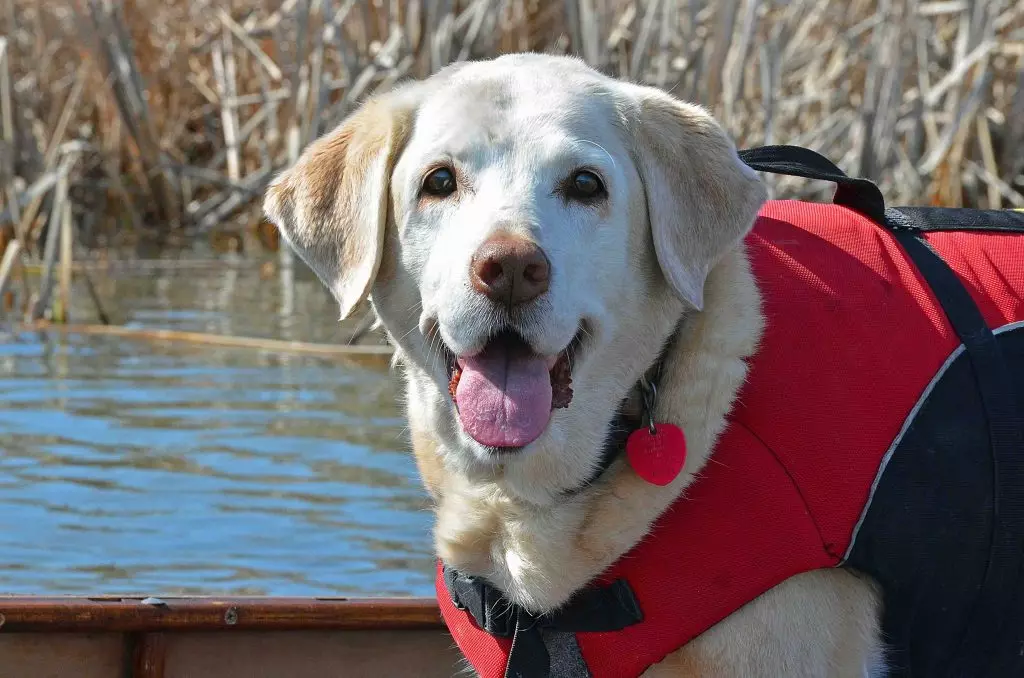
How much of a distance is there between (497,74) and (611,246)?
0.46m

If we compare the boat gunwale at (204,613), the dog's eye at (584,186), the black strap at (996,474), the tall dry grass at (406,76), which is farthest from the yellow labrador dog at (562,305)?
the tall dry grass at (406,76)

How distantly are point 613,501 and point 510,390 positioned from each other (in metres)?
0.32

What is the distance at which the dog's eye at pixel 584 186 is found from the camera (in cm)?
274

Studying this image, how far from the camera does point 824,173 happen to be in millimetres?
3119

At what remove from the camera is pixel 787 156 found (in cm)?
325

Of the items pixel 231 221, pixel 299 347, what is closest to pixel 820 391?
pixel 299 347

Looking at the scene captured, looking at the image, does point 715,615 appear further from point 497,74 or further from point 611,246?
point 497,74

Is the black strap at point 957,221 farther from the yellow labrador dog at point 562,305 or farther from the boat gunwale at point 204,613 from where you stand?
the boat gunwale at point 204,613

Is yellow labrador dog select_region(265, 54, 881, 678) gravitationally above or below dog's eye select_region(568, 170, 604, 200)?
below

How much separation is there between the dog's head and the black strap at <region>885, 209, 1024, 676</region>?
1.72ft

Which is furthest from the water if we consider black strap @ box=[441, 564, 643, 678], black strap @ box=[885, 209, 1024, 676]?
black strap @ box=[885, 209, 1024, 676]

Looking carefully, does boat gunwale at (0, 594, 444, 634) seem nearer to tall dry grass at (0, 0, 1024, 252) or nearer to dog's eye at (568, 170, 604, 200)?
dog's eye at (568, 170, 604, 200)

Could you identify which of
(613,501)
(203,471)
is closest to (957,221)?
(613,501)

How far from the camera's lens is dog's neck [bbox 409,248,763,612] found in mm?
2738
